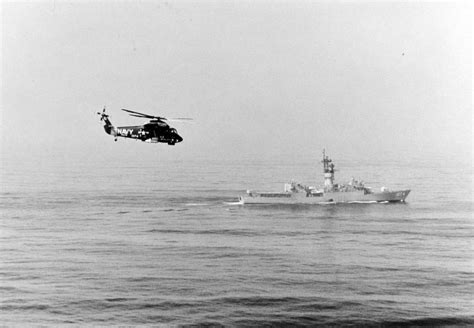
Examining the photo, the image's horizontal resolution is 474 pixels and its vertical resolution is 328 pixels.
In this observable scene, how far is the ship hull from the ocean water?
2.83 metres

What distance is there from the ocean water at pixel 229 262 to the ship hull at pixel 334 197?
112 inches

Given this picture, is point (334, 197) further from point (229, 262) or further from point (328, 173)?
point (229, 262)

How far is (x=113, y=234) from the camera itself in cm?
7350

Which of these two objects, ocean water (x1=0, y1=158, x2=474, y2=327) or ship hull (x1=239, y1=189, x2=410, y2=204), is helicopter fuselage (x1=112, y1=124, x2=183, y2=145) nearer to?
ocean water (x1=0, y1=158, x2=474, y2=327)

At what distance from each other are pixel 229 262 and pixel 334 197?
4943cm

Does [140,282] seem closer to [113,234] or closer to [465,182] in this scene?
[113,234]

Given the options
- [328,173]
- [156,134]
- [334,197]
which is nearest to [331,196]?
[334,197]

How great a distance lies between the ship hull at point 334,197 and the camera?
339 ft

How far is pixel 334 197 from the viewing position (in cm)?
10431

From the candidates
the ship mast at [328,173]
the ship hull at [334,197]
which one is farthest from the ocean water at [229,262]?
the ship mast at [328,173]

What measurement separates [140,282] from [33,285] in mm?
8690

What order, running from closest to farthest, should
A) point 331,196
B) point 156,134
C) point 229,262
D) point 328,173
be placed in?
point 156,134 < point 229,262 < point 331,196 < point 328,173

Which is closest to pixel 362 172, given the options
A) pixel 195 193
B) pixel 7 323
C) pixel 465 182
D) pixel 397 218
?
pixel 465 182

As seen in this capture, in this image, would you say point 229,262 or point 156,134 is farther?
point 229,262
